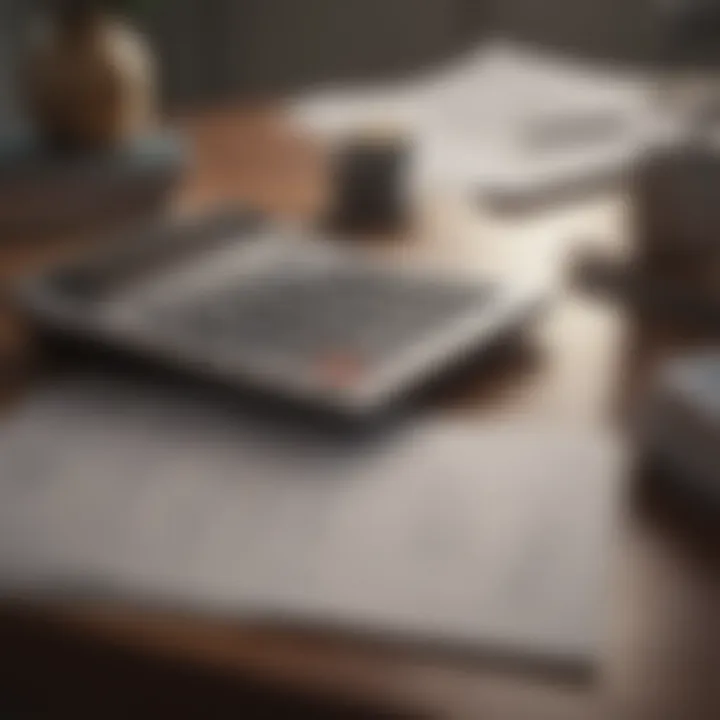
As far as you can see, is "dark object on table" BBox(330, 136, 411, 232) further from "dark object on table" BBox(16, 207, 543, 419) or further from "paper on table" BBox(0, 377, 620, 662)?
"paper on table" BBox(0, 377, 620, 662)

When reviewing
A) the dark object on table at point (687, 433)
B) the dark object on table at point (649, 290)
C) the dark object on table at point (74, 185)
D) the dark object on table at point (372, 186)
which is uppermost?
the dark object on table at point (372, 186)

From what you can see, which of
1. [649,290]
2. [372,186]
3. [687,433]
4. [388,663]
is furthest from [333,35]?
[388,663]

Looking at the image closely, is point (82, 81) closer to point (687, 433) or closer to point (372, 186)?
point (372, 186)

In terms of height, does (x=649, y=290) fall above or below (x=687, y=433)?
above

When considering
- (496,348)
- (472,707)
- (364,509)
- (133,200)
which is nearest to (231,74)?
(133,200)

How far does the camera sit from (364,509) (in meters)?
Result: 0.59

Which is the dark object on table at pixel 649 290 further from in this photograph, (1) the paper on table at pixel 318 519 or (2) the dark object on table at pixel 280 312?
(1) the paper on table at pixel 318 519

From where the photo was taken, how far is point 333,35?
2195 mm

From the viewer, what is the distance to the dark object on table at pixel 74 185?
0.99m

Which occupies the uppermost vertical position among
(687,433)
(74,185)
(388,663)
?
(74,185)

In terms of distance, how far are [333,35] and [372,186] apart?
122 centimetres

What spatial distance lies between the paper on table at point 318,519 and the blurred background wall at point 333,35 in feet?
4.66

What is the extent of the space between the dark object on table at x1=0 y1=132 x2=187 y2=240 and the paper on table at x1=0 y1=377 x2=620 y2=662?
32 cm

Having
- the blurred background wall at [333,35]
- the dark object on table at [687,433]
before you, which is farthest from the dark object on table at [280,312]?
the blurred background wall at [333,35]
